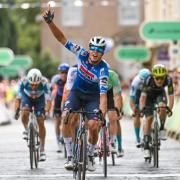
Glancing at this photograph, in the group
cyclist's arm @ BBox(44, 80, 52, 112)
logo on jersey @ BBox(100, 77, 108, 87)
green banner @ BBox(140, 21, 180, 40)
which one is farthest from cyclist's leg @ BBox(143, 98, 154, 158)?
green banner @ BBox(140, 21, 180, 40)

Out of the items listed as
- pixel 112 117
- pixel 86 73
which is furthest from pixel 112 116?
pixel 86 73

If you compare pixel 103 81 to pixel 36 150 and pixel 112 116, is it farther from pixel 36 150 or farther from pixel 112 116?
pixel 112 116

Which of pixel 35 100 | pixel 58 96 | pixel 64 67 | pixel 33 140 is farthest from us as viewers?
pixel 58 96

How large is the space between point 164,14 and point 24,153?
30.8 metres

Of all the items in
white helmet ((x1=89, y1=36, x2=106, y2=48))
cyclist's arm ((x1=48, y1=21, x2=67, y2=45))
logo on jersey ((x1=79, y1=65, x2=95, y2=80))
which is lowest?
logo on jersey ((x1=79, y1=65, x2=95, y2=80))

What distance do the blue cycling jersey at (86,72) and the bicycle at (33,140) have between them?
2870 mm

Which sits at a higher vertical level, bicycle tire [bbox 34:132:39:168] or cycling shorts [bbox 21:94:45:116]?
cycling shorts [bbox 21:94:45:116]

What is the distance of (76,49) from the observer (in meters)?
13.2

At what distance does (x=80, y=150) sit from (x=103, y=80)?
1.05 m

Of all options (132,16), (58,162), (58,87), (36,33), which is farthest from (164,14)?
(36,33)

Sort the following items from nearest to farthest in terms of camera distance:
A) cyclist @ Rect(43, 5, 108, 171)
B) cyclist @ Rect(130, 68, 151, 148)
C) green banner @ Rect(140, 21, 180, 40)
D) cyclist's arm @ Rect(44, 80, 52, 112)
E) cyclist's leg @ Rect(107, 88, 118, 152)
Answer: cyclist @ Rect(43, 5, 108, 171) → cyclist's leg @ Rect(107, 88, 118, 152) → cyclist's arm @ Rect(44, 80, 52, 112) → cyclist @ Rect(130, 68, 151, 148) → green banner @ Rect(140, 21, 180, 40)

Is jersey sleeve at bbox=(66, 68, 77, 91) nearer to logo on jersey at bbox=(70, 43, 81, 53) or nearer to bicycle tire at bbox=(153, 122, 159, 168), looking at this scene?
logo on jersey at bbox=(70, 43, 81, 53)

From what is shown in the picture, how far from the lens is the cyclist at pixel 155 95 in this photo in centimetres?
1614

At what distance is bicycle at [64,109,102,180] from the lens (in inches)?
489
